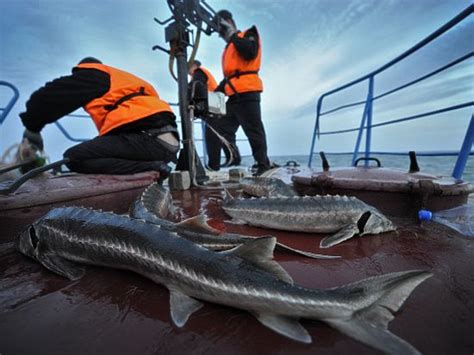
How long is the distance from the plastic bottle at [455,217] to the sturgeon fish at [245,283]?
104 cm

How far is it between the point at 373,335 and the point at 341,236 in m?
0.68

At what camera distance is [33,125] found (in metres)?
2.23

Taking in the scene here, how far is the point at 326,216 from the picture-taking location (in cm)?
130

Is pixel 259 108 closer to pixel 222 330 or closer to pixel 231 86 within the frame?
pixel 231 86

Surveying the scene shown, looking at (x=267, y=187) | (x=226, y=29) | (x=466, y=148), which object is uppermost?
(x=226, y=29)

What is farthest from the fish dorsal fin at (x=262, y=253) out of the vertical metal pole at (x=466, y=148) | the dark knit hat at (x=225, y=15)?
the dark knit hat at (x=225, y=15)

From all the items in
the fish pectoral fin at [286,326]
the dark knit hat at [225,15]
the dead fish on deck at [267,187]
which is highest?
the dark knit hat at [225,15]

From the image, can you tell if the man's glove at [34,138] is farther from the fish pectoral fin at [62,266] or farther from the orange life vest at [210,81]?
the orange life vest at [210,81]

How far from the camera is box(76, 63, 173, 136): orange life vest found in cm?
238

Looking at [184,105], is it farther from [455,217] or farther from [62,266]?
[455,217]

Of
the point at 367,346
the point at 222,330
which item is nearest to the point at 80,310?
the point at 222,330

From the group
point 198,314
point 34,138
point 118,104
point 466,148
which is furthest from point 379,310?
point 34,138

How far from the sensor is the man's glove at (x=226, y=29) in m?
3.58

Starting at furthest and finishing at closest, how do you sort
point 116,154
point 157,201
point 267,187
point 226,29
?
1. point 226,29
2. point 116,154
3. point 267,187
4. point 157,201
